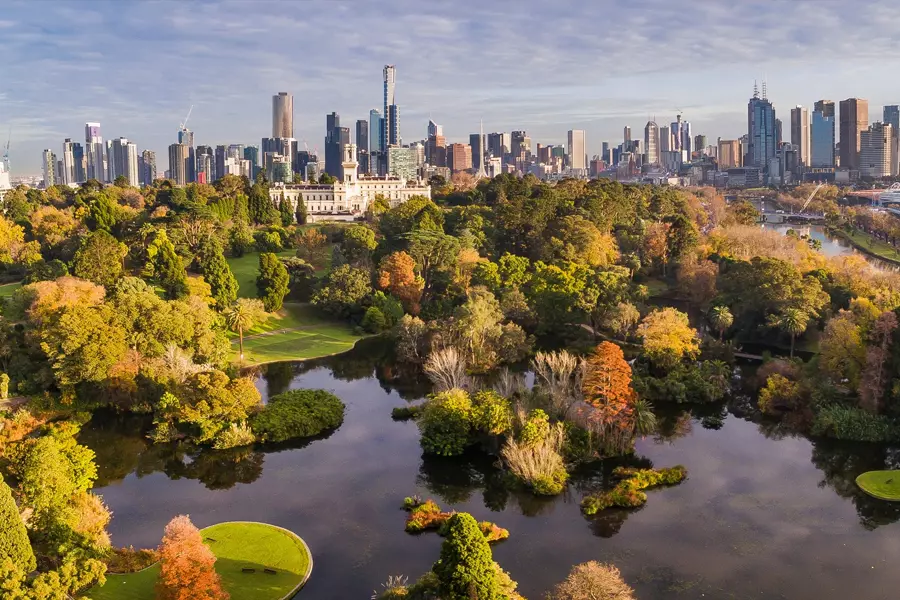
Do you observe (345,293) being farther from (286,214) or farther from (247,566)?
(286,214)

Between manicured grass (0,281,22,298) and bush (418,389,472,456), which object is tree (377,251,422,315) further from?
manicured grass (0,281,22,298)

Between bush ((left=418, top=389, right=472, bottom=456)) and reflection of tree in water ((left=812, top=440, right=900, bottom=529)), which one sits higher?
bush ((left=418, top=389, right=472, bottom=456))

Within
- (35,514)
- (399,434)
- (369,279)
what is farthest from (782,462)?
(369,279)

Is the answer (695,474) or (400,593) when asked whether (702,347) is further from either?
(400,593)

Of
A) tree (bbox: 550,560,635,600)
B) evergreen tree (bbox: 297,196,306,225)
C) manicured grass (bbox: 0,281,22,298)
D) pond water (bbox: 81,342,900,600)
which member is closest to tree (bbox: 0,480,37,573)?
pond water (bbox: 81,342,900,600)

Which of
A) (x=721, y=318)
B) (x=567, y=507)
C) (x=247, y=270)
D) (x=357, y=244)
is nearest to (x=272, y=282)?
(x=247, y=270)

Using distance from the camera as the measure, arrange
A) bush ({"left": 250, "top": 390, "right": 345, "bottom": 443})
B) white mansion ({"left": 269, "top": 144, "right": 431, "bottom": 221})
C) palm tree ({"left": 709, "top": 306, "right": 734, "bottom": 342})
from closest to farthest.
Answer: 1. bush ({"left": 250, "top": 390, "right": 345, "bottom": 443})
2. palm tree ({"left": 709, "top": 306, "right": 734, "bottom": 342})
3. white mansion ({"left": 269, "top": 144, "right": 431, "bottom": 221})
